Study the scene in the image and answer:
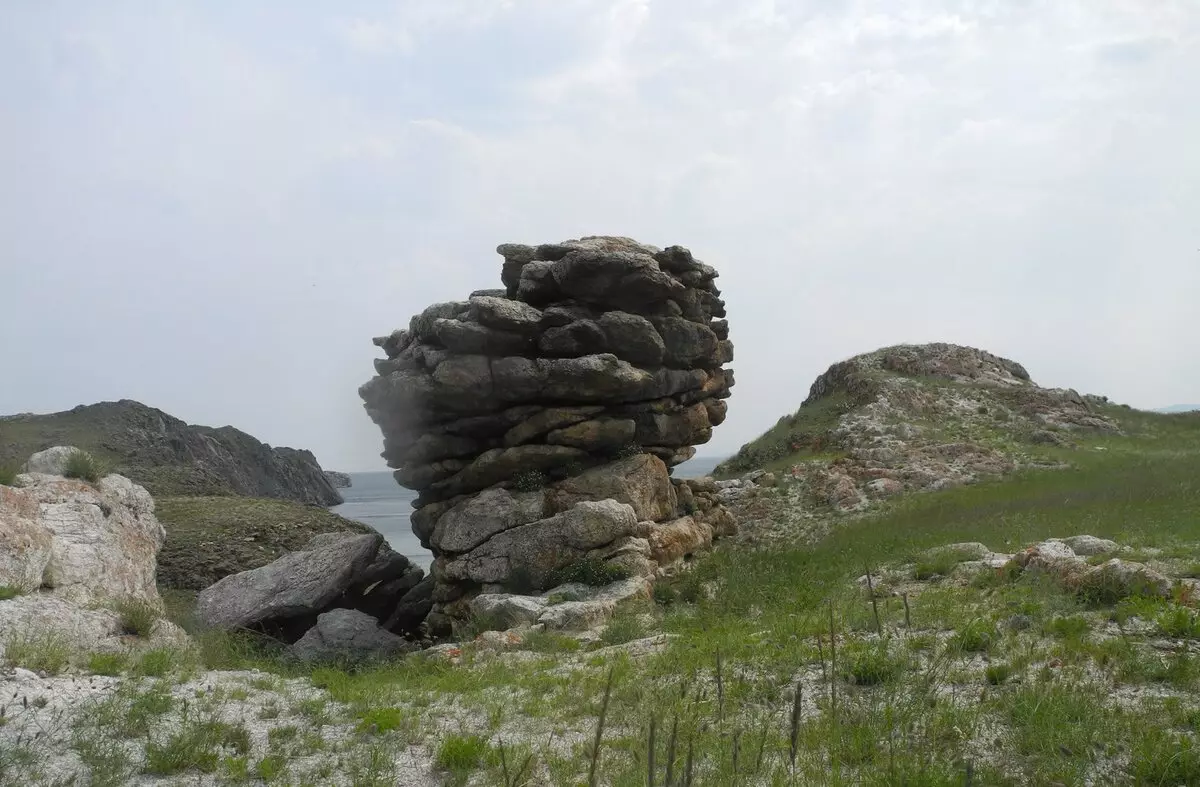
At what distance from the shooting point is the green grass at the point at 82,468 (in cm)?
2155

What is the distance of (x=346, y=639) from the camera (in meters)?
20.8

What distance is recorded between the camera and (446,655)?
49.0ft

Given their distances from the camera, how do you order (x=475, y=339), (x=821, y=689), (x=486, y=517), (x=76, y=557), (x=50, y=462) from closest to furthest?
(x=821, y=689) → (x=76, y=557) → (x=50, y=462) → (x=486, y=517) → (x=475, y=339)

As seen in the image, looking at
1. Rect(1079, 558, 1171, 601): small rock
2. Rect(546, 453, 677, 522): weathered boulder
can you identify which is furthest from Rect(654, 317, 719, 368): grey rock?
Rect(1079, 558, 1171, 601): small rock

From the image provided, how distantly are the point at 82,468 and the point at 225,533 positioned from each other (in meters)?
7.51

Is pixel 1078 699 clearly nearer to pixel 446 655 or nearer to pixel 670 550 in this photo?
pixel 446 655

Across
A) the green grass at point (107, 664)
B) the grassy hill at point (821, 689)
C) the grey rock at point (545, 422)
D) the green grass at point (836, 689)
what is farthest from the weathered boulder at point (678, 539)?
the green grass at point (107, 664)

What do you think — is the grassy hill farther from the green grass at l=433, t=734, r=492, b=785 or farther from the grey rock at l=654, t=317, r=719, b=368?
the grey rock at l=654, t=317, r=719, b=368

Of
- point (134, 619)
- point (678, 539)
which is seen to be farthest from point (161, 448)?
point (678, 539)

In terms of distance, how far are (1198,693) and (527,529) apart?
17052 mm

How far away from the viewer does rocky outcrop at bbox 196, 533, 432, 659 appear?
2217 centimetres

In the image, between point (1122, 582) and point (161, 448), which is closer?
point (1122, 582)

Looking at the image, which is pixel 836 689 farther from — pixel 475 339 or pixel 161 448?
pixel 161 448

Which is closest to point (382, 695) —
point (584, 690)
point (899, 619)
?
point (584, 690)
